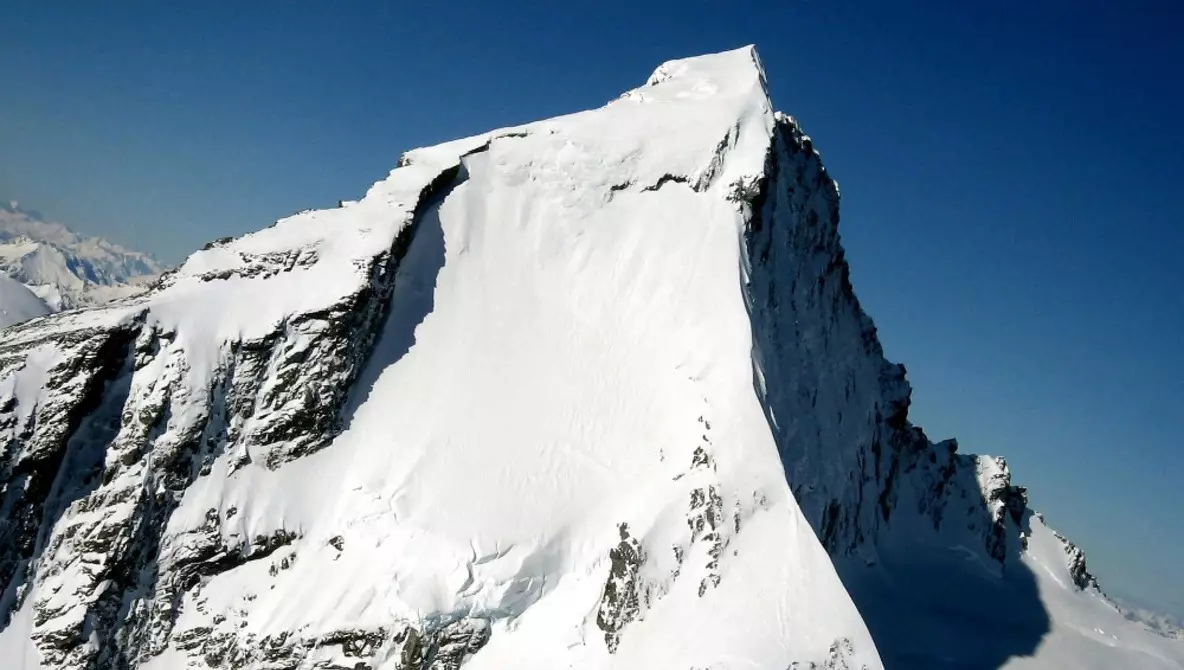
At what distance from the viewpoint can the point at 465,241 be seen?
184 feet

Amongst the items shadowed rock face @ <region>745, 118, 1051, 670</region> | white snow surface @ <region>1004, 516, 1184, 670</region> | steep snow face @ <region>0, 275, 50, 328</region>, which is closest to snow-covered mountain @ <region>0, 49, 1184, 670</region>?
shadowed rock face @ <region>745, 118, 1051, 670</region>

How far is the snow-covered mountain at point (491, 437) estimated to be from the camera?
1592 inches

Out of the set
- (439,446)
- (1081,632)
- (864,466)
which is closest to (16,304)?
(439,446)

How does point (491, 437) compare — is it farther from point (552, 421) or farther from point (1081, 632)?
point (1081, 632)

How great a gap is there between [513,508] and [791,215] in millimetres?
30558

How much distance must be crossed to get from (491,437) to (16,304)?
505 feet

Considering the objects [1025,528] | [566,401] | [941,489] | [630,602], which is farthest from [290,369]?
[1025,528]

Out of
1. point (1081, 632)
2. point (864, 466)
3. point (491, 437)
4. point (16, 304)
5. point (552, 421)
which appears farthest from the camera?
point (16, 304)

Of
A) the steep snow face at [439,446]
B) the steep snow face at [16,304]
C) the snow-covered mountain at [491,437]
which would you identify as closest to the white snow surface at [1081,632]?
the snow-covered mountain at [491,437]

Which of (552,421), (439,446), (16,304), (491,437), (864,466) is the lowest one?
(439,446)

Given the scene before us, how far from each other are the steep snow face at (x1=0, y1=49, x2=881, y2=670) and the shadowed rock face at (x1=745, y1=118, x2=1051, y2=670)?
4.05 meters

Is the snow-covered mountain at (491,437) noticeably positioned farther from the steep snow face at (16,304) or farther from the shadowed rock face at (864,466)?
the steep snow face at (16,304)

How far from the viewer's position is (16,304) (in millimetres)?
157000

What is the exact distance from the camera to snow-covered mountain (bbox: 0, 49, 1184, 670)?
133ft
